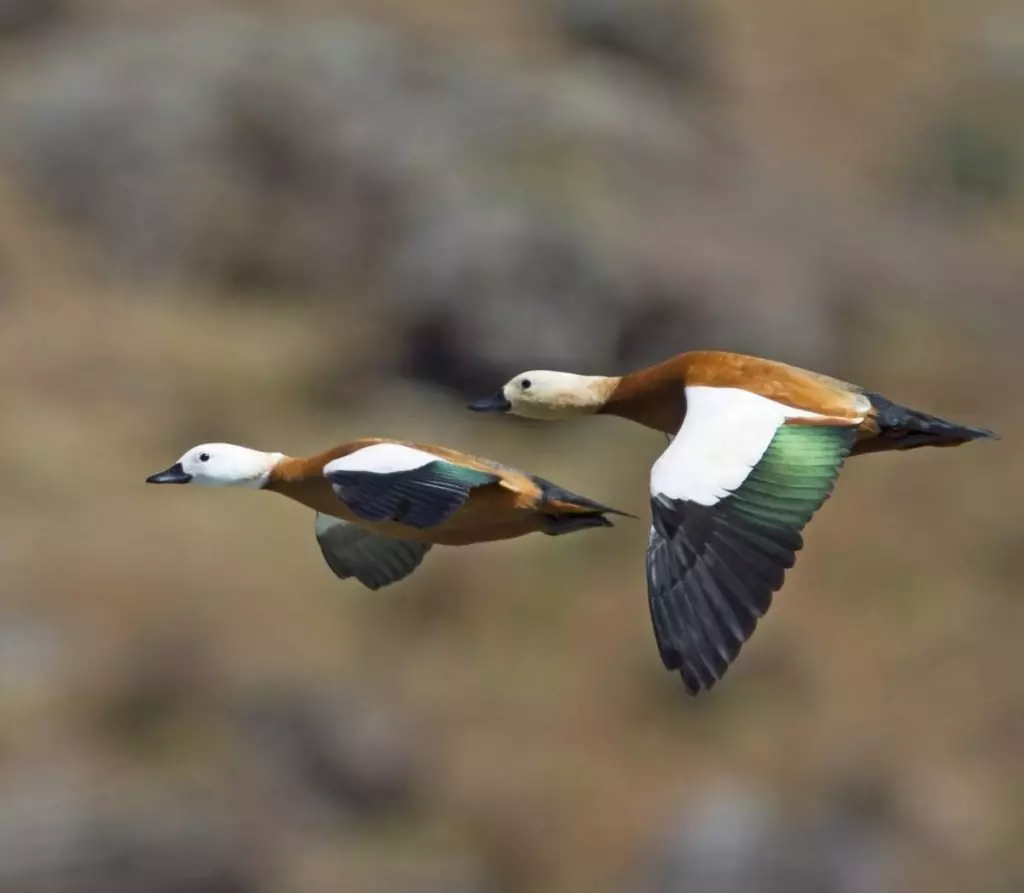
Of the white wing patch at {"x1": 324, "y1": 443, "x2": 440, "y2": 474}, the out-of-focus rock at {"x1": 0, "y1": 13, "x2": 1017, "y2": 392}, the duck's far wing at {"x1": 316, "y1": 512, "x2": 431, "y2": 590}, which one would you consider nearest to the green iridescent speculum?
the white wing patch at {"x1": 324, "y1": 443, "x2": 440, "y2": 474}

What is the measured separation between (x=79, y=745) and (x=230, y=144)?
9298 millimetres

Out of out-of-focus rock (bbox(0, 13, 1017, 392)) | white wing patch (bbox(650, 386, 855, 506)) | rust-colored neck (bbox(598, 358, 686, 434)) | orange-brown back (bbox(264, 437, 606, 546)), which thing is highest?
white wing patch (bbox(650, 386, 855, 506))

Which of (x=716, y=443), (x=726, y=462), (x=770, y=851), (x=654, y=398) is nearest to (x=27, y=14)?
(x=770, y=851)

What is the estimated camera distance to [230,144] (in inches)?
1089

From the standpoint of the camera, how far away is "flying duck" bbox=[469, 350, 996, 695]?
7.76 meters

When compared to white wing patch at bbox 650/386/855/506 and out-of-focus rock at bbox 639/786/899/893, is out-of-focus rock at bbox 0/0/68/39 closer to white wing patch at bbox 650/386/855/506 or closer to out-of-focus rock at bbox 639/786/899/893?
out-of-focus rock at bbox 639/786/899/893

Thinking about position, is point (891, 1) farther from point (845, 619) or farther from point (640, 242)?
point (845, 619)

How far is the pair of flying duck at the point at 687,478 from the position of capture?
7836mm

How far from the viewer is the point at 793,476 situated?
27.3 ft

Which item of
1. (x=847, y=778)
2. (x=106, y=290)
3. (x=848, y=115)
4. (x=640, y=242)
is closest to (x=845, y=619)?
(x=847, y=778)

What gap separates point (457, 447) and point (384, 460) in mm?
15117

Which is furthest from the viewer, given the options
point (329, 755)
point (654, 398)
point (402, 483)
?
point (329, 755)

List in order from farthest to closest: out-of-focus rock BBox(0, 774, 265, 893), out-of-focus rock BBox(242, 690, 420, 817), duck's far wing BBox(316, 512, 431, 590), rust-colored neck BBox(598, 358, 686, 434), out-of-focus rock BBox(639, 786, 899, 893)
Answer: out-of-focus rock BBox(242, 690, 420, 817) → out-of-focus rock BBox(639, 786, 899, 893) → out-of-focus rock BBox(0, 774, 265, 893) → duck's far wing BBox(316, 512, 431, 590) → rust-colored neck BBox(598, 358, 686, 434)

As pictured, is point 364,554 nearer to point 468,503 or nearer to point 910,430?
point 468,503
